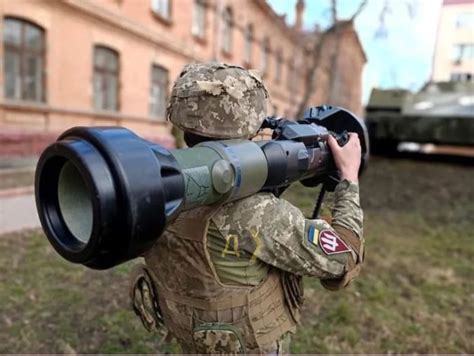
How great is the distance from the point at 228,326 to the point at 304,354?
130 centimetres

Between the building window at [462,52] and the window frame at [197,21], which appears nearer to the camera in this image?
the building window at [462,52]

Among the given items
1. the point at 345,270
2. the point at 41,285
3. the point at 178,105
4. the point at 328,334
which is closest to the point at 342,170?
the point at 345,270

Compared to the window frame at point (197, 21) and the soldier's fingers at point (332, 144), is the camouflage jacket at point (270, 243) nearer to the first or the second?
the soldier's fingers at point (332, 144)

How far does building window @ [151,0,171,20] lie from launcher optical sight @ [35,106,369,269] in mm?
11292

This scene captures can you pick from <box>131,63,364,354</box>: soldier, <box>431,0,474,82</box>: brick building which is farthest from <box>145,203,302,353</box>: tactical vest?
<box>431,0,474,82</box>: brick building

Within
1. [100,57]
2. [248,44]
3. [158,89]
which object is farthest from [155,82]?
[248,44]

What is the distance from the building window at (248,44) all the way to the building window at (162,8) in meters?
5.01

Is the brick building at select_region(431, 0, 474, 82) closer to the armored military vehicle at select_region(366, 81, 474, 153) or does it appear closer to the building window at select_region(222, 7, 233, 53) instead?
the armored military vehicle at select_region(366, 81, 474, 153)

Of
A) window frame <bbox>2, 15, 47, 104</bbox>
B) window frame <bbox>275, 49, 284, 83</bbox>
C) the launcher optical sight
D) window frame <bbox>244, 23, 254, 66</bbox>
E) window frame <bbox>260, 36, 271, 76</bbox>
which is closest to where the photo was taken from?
the launcher optical sight

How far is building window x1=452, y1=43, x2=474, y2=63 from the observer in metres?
3.55

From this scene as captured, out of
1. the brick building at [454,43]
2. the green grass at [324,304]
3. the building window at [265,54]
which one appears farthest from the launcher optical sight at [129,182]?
the building window at [265,54]

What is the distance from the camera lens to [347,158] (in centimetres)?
116

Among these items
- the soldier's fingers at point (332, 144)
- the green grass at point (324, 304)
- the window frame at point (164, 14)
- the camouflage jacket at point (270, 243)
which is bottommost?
the green grass at point (324, 304)

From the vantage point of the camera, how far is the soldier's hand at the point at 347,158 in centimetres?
115
